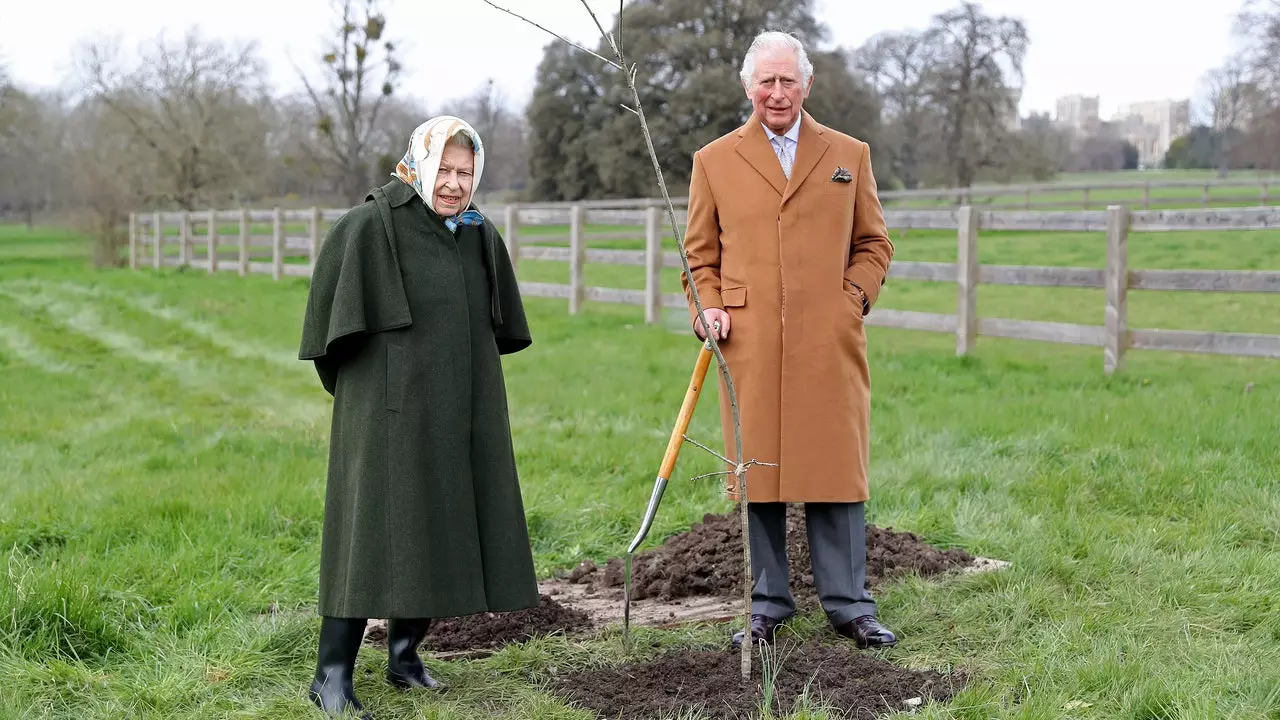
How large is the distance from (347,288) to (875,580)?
2366mm

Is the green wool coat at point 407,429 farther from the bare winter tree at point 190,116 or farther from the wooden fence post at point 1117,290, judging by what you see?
the bare winter tree at point 190,116

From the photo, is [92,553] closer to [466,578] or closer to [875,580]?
[466,578]

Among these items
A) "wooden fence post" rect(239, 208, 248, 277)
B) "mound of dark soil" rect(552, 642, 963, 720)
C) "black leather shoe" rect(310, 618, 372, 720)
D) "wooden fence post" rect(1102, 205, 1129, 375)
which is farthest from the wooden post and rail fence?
"wooden fence post" rect(239, 208, 248, 277)

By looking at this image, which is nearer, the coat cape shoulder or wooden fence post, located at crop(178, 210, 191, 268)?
the coat cape shoulder

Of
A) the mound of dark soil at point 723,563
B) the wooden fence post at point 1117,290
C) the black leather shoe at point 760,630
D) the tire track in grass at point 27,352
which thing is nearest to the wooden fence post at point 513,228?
the tire track in grass at point 27,352

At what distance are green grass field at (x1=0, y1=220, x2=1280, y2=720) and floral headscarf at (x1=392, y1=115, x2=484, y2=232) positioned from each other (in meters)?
1.47

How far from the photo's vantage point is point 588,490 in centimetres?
630

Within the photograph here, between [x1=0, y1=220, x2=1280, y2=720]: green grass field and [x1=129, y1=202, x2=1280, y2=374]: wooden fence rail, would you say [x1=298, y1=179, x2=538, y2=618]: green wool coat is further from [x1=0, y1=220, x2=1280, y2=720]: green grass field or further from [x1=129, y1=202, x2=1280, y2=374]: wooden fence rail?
[x1=129, y1=202, x2=1280, y2=374]: wooden fence rail

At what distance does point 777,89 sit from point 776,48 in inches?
5.3

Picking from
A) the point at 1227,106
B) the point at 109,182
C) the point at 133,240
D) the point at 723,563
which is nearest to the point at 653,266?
the point at 723,563

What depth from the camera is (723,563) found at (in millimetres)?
4922

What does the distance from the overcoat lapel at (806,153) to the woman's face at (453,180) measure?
1090 mm

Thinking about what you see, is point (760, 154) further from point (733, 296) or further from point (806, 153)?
point (733, 296)

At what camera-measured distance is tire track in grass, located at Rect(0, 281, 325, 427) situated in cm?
895
